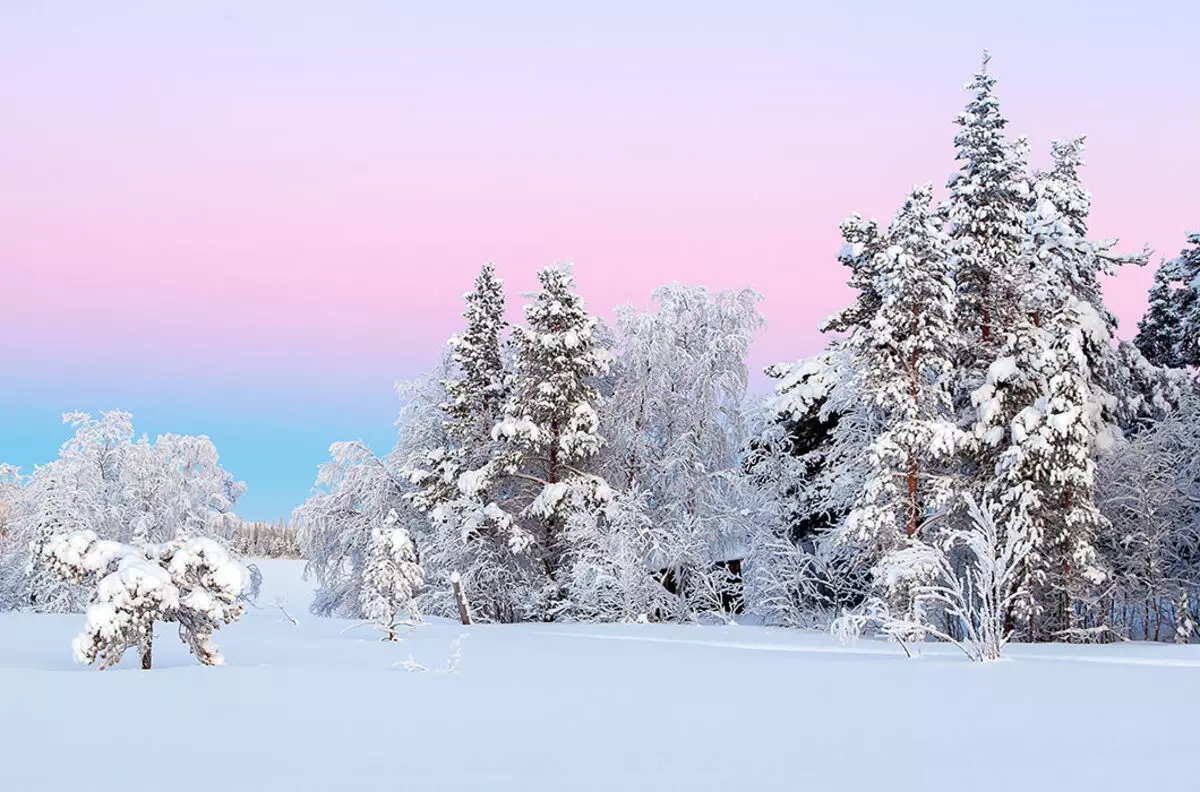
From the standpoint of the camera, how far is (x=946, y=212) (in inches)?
963

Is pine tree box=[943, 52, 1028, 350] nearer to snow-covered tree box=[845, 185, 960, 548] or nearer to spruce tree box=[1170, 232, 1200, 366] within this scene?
snow-covered tree box=[845, 185, 960, 548]

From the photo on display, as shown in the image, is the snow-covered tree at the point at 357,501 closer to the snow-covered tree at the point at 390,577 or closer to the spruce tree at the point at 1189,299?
the snow-covered tree at the point at 390,577

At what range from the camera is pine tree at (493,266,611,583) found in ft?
89.9

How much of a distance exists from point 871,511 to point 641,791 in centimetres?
→ 1639

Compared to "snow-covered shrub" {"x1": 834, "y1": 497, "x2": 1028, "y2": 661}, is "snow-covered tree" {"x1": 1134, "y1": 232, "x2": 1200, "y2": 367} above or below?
above

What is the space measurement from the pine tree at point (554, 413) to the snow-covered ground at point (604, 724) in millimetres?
12903

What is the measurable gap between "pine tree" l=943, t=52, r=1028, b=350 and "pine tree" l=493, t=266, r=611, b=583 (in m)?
10.0

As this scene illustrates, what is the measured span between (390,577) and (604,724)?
13442 mm

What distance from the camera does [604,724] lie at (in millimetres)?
8477

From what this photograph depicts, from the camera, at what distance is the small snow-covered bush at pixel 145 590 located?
1162 cm

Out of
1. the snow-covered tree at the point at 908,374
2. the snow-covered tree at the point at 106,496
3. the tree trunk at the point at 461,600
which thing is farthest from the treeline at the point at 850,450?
the snow-covered tree at the point at 106,496

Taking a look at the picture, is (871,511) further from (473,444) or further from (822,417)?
(473,444)

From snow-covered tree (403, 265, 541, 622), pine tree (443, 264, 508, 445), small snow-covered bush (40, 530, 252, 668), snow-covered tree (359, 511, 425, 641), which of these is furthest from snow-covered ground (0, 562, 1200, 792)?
pine tree (443, 264, 508, 445)

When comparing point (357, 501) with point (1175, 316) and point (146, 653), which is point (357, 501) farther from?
point (1175, 316)
